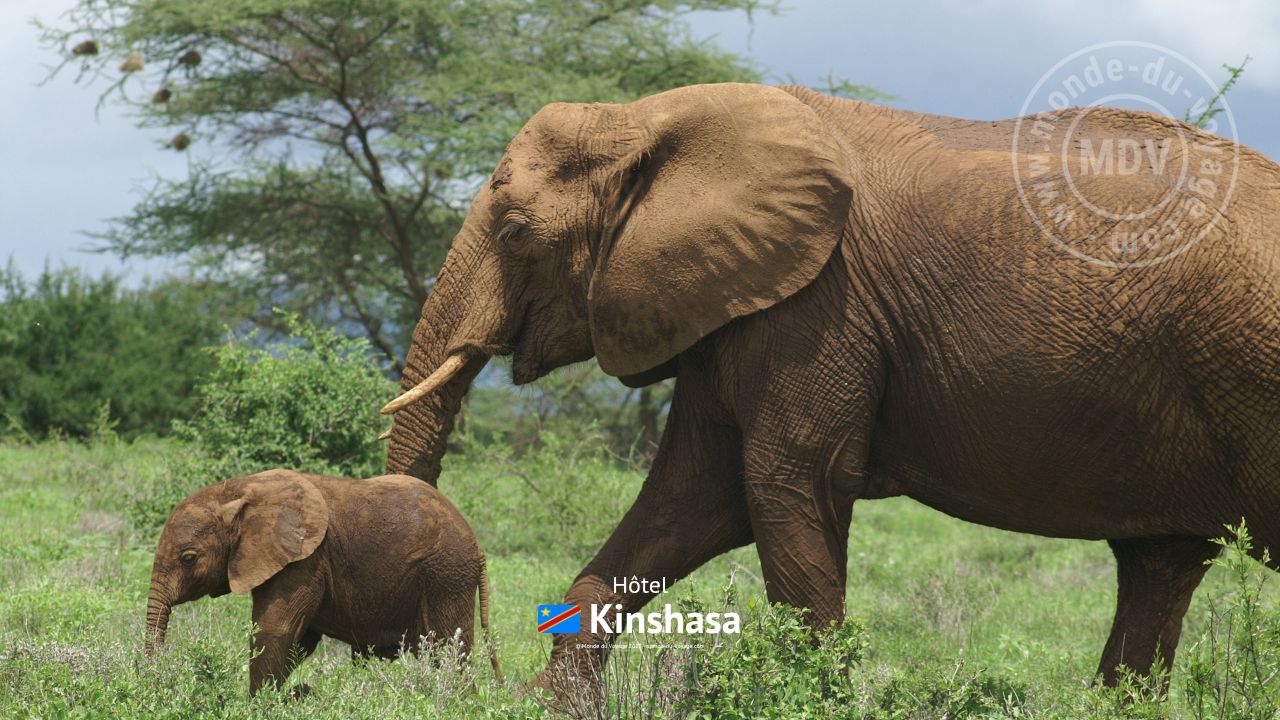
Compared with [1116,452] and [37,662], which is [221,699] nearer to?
[37,662]

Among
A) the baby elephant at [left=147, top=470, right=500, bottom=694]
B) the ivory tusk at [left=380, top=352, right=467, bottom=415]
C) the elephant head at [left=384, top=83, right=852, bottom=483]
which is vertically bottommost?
the baby elephant at [left=147, top=470, right=500, bottom=694]

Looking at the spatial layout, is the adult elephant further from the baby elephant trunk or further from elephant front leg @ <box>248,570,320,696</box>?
the baby elephant trunk

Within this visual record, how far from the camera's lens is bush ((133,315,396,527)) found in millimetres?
11516

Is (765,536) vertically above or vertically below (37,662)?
above

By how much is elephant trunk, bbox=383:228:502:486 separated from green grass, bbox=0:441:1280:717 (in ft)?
3.15

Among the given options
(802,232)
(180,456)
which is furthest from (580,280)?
(180,456)

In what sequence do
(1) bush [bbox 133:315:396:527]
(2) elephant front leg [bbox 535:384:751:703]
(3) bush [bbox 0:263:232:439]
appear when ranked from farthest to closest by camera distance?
(3) bush [bbox 0:263:232:439], (1) bush [bbox 133:315:396:527], (2) elephant front leg [bbox 535:384:751:703]

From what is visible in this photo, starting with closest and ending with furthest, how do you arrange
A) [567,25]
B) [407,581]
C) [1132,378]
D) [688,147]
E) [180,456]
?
[1132,378]
[688,147]
[407,581]
[180,456]
[567,25]

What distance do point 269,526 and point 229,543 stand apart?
194 mm

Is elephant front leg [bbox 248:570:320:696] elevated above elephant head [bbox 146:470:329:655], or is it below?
below

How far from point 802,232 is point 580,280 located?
3.29 ft


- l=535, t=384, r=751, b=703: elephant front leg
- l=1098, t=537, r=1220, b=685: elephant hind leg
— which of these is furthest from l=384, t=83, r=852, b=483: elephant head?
l=1098, t=537, r=1220, b=685: elephant hind leg

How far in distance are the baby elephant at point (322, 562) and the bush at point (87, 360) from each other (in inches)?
520

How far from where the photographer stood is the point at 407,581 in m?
7.00
